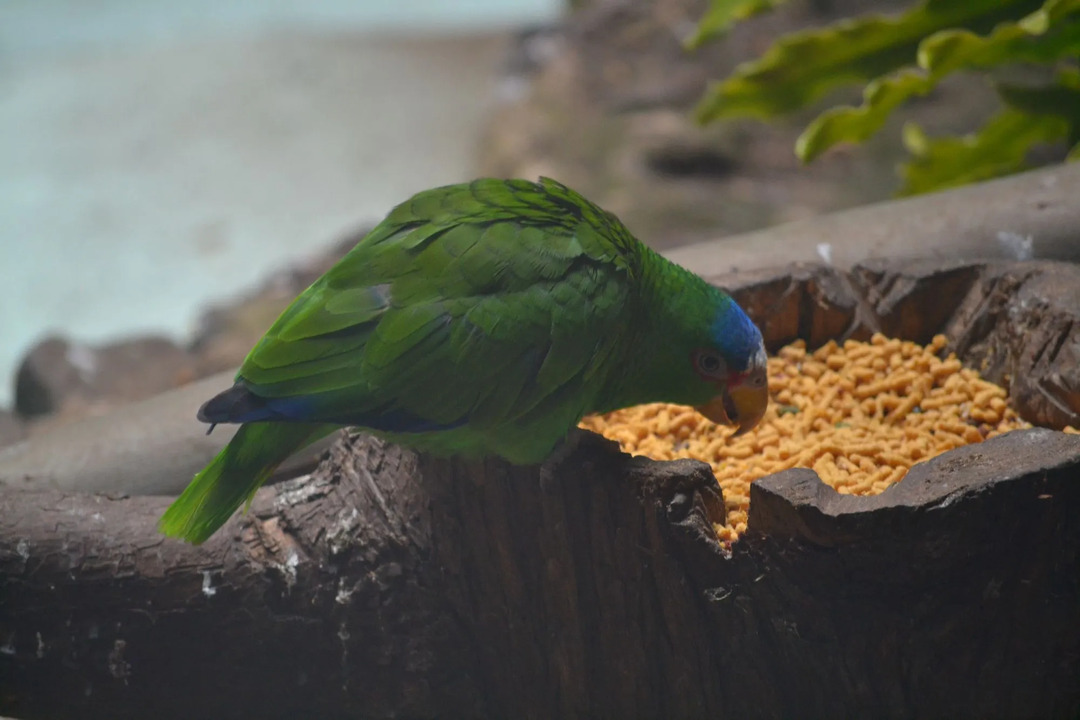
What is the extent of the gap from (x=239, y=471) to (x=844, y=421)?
1.19 m

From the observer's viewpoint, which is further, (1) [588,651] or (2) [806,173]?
(2) [806,173]

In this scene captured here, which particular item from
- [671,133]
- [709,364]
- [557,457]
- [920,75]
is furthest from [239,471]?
[671,133]

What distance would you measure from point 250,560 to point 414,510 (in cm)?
31

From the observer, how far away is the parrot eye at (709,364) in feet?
5.64

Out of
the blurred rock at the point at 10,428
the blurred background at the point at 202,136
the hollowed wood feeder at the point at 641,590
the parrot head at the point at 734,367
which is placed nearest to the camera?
the hollowed wood feeder at the point at 641,590

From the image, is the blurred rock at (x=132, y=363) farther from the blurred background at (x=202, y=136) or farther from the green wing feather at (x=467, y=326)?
the green wing feather at (x=467, y=326)

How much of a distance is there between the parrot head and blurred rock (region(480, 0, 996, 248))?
203cm

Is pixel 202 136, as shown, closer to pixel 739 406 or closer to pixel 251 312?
pixel 251 312

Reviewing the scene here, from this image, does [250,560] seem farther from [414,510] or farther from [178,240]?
[178,240]

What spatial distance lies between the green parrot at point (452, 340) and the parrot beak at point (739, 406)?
0.29 feet

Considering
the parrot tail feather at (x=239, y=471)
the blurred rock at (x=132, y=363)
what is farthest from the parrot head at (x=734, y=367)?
the blurred rock at (x=132, y=363)

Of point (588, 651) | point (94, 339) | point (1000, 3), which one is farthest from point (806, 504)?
point (94, 339)

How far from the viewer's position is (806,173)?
4.48 metres

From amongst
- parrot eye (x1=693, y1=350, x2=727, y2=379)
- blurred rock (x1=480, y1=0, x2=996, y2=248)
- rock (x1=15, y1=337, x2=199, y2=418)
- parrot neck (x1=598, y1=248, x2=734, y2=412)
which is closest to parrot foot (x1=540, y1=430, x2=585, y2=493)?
parrot neck (x1=598, y1=248, x2=734, y2=412)
